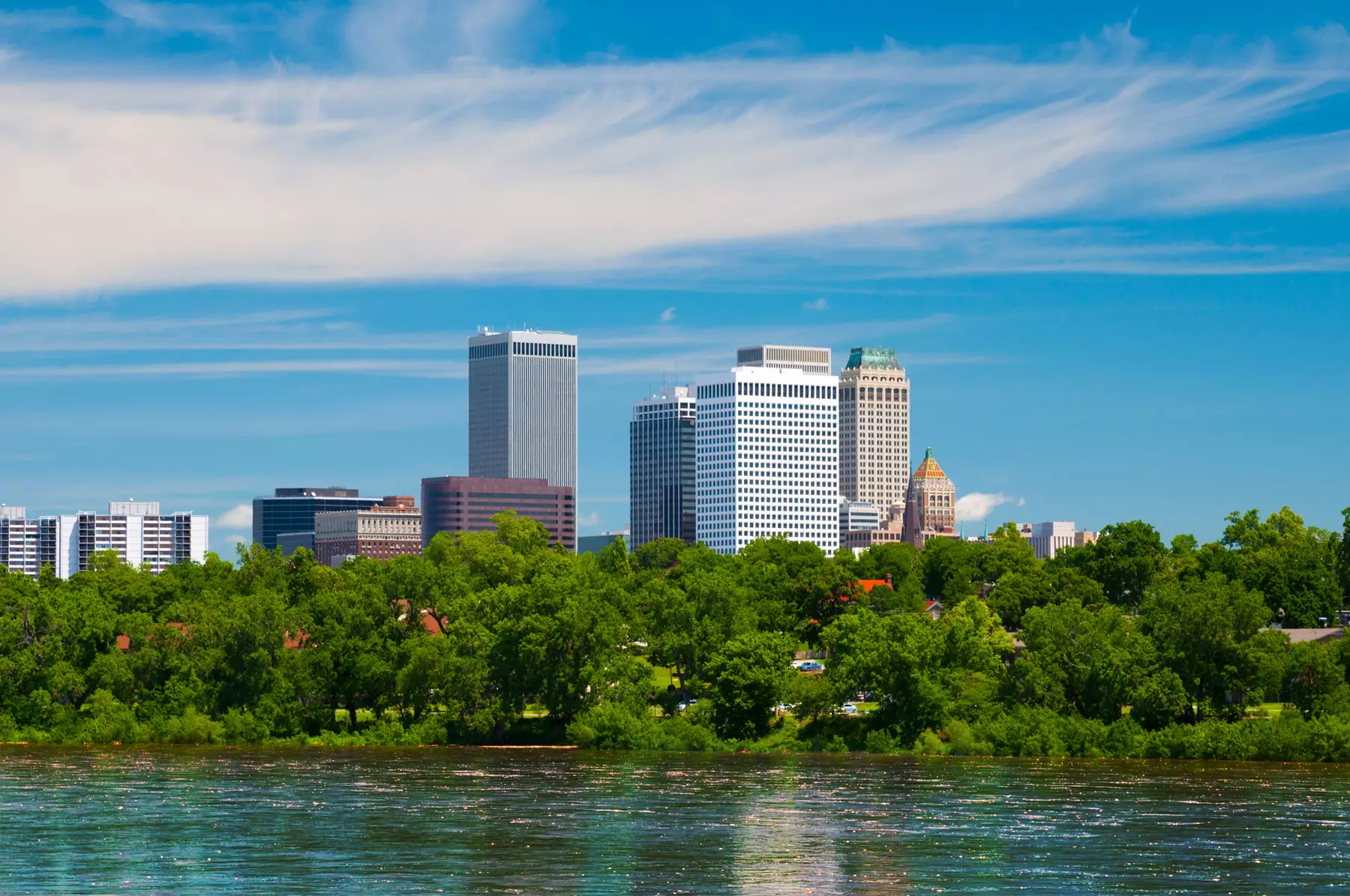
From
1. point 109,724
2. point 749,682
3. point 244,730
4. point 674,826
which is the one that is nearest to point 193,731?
point 244,730

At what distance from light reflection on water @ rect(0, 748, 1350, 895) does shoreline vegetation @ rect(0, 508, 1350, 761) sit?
788cm

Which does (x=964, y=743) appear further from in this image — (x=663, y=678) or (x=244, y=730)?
(x=244, y=730)

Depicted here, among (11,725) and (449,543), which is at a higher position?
(449,543)

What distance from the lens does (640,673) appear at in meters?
127

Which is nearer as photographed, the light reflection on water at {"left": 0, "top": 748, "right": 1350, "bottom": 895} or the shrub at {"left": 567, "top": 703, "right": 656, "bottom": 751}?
the light reflection on water at {"left": 0, "top": 748, "right": 1350, "bottom": 895}

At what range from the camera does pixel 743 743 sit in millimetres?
123125

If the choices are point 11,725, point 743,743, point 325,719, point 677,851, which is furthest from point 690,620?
point 677,851

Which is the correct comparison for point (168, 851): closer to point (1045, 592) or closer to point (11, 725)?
point (11, 725)

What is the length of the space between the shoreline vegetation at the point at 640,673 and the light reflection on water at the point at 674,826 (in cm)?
788

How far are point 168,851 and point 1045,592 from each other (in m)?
121

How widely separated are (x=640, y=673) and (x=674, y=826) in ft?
168

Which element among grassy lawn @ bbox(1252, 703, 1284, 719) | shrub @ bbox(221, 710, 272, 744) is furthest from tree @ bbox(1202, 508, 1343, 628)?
shrub @ bbox(221, 710, 272, 744)

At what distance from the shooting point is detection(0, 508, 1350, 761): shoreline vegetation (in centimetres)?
11638

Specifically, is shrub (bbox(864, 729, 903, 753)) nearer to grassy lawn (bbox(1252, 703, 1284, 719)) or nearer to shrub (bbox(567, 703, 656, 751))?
shrub (bbox(567, 703, 656, 751))
